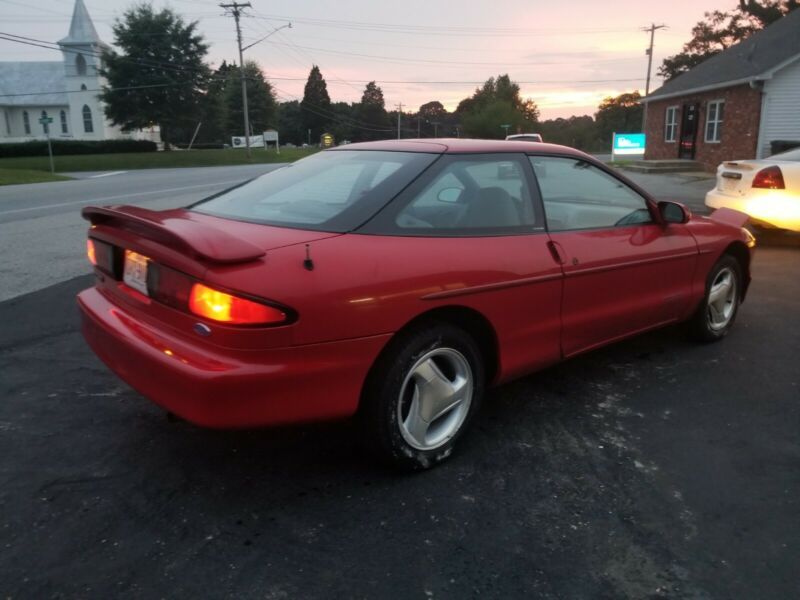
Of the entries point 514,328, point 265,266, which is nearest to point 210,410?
point 265,266

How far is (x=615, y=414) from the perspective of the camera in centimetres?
370

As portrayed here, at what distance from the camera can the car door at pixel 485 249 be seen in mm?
2926

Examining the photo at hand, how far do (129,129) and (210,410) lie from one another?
180ft

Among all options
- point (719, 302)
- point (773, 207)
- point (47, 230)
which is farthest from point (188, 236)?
point (47, 230)

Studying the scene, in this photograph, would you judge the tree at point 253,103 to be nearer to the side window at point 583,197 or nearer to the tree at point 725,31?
the tree at point 725,31

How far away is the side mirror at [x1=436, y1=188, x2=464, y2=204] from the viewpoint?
3.23 metres

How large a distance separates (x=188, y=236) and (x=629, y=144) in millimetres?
34046

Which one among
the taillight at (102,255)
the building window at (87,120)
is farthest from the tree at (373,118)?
the taillight at (102,255)

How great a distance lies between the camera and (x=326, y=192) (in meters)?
3.43

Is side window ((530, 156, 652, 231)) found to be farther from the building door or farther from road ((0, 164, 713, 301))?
the building door

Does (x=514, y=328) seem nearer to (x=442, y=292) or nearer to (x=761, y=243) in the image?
(x=442, y=292)

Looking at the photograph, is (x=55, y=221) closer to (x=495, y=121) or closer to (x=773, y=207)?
(x=773, y=207)

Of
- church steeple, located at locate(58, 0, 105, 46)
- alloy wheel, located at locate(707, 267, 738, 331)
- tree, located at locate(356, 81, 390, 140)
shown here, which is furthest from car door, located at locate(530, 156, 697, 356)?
tree, located at locate(356, 81, 390, 140)

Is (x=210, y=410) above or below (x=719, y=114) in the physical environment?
below
